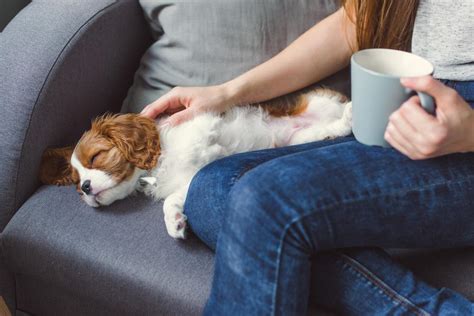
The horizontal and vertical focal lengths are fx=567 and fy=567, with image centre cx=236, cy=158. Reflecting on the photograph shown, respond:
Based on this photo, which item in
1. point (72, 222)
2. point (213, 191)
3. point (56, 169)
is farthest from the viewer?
point (56, 169)

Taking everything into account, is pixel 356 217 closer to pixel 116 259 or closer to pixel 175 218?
pixel 175 218

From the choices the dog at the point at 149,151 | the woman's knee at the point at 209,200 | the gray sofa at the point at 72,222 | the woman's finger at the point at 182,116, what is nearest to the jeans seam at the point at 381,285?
the gray sofa at the point at 72,222

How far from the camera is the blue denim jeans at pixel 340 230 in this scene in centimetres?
89

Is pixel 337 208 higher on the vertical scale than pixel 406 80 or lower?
lower

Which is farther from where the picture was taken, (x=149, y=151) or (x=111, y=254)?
(x=149, y=151)

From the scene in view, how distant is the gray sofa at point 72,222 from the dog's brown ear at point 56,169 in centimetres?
2

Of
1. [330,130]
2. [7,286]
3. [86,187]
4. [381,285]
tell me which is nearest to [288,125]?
[330,130]

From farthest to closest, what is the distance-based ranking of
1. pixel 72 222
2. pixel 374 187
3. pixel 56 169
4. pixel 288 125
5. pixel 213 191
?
pixel 288 125 → pixel 56 169 → pixel 72 222 → pixel 213 191 → pixel 374 187

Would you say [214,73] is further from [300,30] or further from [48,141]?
[48,141]

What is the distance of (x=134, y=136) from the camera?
137 cm

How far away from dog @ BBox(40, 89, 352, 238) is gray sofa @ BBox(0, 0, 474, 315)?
0.04m

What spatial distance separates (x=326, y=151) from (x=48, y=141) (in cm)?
70

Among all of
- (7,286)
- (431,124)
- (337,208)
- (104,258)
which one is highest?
(431,124)

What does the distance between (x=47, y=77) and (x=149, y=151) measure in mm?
295
